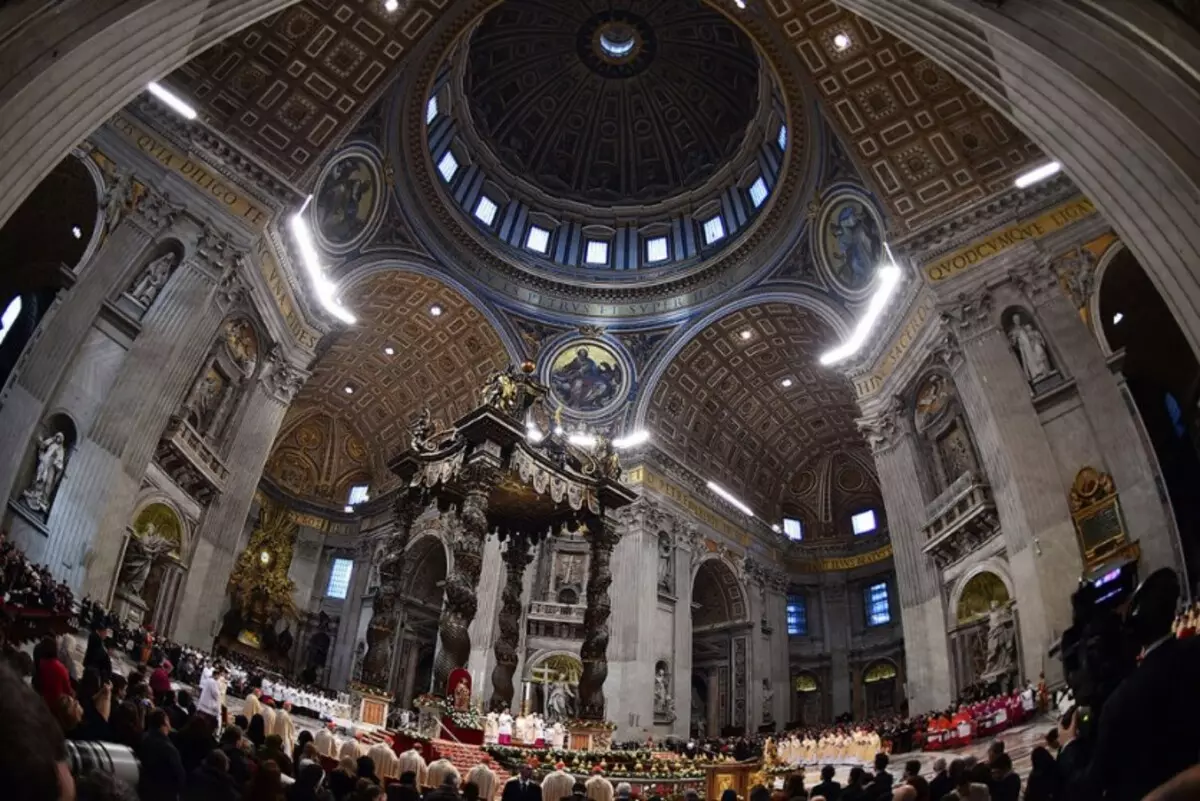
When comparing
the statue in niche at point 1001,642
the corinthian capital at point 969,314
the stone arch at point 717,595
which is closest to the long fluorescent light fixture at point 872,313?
the corinthian capital at point 969,314

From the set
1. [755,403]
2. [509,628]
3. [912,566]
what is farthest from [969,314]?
[755,403]

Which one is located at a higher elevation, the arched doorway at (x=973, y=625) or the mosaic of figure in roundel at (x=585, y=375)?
the mosaic of figure in roundel at (x=585, y=375)

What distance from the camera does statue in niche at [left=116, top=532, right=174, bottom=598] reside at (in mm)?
14109

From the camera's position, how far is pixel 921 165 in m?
16.1

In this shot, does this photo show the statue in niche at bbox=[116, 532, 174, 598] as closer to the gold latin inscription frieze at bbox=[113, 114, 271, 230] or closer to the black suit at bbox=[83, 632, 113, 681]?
the gold latin inscription frieze at bbox=[113, 114, 271, 230]

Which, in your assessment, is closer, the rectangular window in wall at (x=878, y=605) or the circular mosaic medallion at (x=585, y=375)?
the circular mosaic medallion at (x=585, y=375)

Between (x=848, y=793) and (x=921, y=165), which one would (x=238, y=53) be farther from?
(x=848, y=793)

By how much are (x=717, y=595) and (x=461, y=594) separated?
15927 millimetres

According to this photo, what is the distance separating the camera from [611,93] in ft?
86.1

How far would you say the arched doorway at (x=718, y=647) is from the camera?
24.1 meters

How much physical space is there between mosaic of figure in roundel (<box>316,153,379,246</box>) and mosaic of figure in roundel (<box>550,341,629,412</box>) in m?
7.64

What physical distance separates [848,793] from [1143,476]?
31.0 ft

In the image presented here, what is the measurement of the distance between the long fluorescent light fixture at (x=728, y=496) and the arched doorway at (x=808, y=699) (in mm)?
6042

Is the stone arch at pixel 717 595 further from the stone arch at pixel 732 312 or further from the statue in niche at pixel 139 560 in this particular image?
the statue in niche at pixel 139 560
